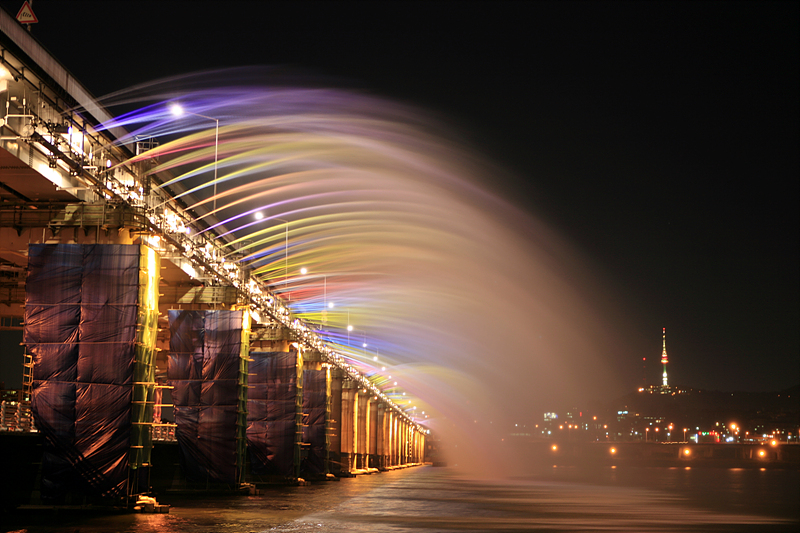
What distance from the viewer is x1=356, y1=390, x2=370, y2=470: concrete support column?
98281mm

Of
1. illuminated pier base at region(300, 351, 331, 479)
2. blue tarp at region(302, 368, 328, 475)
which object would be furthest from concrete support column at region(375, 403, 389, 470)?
blue tarp at region(302, 368, 328, 475)

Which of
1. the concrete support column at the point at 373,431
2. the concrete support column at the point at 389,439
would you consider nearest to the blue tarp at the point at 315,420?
the concrete support column at the point at 373,431

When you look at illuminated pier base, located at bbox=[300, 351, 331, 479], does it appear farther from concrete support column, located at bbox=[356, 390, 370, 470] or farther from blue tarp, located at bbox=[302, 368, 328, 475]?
concrete support column, located at bbox=[356, 390, 370, 470]

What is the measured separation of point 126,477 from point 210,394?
14.2 m

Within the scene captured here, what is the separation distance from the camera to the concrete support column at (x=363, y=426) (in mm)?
98281

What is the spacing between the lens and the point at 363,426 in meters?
101

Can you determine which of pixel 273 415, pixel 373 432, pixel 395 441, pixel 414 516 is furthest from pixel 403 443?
pixel 414 516

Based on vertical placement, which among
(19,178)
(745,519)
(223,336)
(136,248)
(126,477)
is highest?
(19,178)

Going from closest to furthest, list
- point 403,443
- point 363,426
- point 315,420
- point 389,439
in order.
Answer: point 315,420 → point 363,426 → point 389,439 → point 403,443

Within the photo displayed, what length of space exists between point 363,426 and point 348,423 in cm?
940

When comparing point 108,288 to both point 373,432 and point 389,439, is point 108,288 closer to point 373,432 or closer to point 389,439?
point 373,432

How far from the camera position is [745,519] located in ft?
112

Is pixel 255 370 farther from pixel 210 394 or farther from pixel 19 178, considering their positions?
pixel 19 178

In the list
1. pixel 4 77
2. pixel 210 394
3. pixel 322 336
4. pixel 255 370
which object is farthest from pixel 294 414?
pixel 4 77
